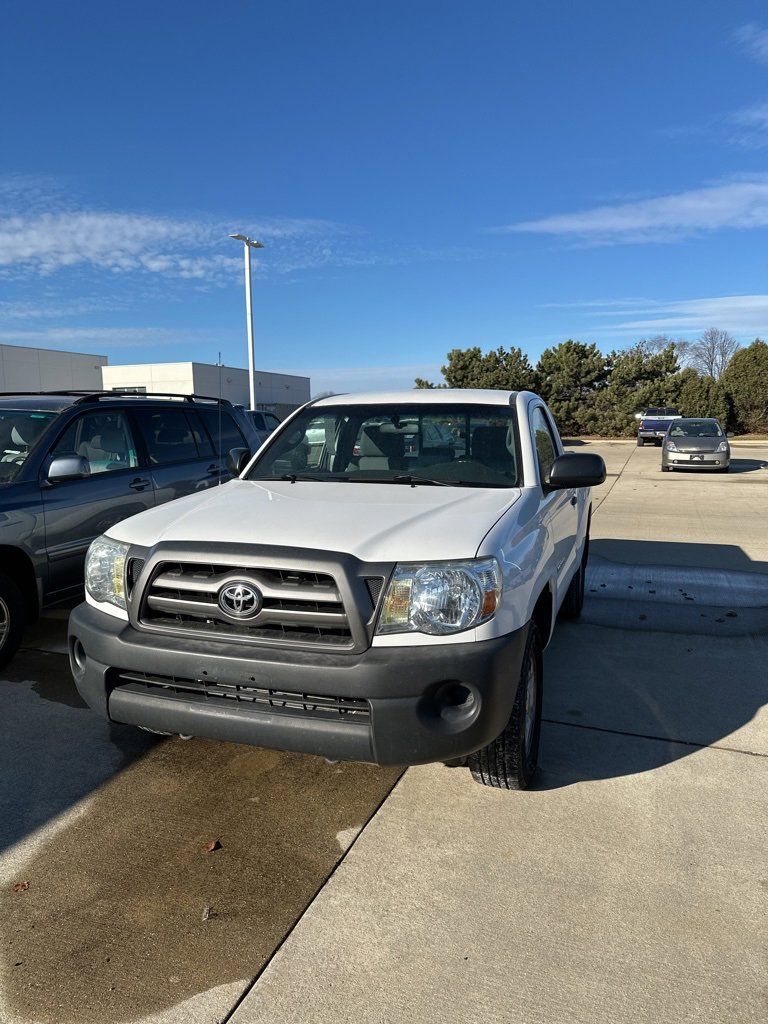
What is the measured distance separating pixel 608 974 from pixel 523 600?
4.18 ft

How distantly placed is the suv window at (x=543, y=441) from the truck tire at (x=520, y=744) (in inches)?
44.4

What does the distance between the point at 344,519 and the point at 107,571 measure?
3.44ft

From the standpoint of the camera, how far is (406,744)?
2629 mm

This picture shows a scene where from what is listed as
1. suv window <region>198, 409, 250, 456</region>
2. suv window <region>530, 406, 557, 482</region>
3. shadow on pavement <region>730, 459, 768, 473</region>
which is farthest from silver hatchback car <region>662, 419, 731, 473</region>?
suv window <region>530, 406, 557, 482</region>

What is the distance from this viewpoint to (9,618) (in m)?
4.71

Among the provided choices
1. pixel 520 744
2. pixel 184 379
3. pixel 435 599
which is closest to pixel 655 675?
pixel 520 744

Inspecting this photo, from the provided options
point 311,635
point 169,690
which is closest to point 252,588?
point 311,635

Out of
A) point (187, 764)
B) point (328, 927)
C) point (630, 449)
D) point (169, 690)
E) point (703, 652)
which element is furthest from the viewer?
point (630, 449)

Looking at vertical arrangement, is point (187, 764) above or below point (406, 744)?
below

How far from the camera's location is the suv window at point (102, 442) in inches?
218

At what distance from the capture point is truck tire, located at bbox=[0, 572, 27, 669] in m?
4.68

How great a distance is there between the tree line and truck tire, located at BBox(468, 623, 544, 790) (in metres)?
38.3

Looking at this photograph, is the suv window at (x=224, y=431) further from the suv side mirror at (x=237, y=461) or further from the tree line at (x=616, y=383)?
the tree line at (x=616, y=383)

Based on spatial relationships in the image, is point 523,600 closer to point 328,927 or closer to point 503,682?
point 503,682
